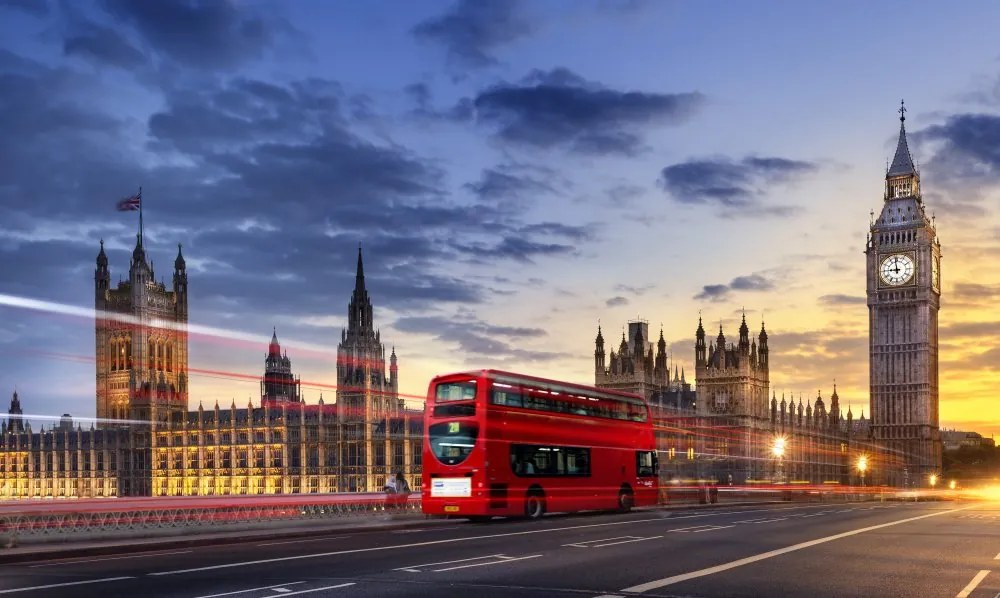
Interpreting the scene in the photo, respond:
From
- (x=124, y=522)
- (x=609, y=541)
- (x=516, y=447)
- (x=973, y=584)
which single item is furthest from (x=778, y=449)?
(x=973, y=584)

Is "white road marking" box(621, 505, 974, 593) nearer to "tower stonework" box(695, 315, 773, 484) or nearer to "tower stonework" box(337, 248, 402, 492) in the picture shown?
"tower stonework" box(695, 315, 773, 484)

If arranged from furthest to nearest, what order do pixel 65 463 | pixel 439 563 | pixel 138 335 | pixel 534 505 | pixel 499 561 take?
pixel 138 335 → pixel 65 463 → pixel 534 505 → pixel 499 561 → pixel 439 563

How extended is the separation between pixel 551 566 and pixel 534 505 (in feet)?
51.1

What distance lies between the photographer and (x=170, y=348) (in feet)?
493

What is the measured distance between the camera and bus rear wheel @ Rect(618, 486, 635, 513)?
35981 millimetres

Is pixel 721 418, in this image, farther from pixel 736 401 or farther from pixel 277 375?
pixel 277 375

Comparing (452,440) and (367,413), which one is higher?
(452,440)

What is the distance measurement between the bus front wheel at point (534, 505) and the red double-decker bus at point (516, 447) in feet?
0.10

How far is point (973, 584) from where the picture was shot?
14.0 m

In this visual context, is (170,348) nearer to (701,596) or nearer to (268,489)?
(268,489)

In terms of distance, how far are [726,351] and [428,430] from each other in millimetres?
66193

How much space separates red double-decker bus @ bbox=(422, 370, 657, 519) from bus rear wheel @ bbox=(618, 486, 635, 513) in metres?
0.14

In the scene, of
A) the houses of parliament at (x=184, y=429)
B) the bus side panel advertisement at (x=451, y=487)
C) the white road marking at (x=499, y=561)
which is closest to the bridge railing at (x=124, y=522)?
the bus side panel advertisement at (x=451, y=487)

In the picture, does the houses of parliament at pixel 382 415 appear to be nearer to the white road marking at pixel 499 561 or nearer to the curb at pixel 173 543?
the curb at pixel 173 543
